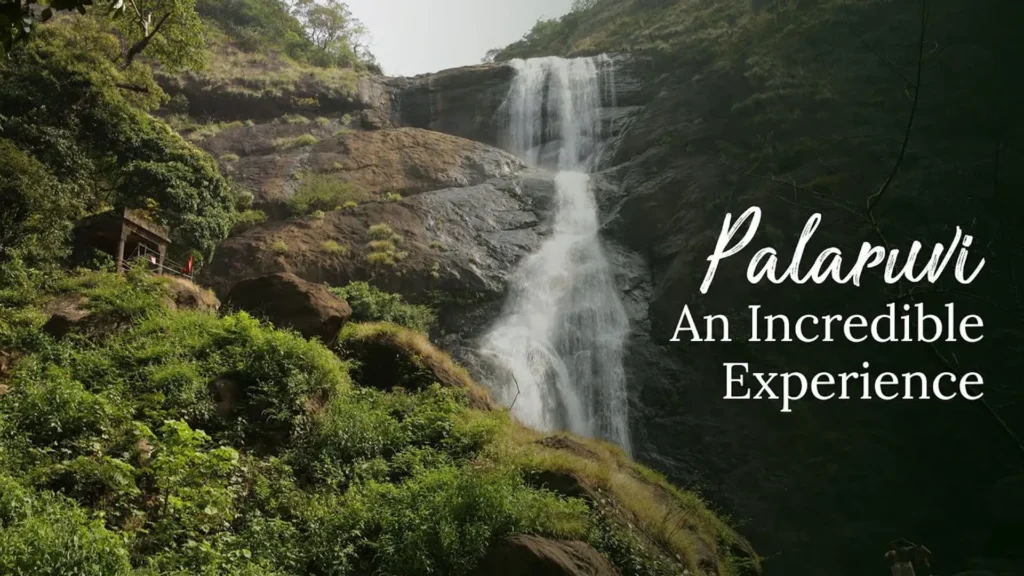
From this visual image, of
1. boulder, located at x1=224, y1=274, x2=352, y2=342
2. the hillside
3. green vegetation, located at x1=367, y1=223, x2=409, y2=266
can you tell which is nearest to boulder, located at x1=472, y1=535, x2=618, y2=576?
the hillside

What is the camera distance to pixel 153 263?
16.3 metres

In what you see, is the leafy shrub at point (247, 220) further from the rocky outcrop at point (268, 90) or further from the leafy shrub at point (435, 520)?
the leafy shrub at point (435, 520)

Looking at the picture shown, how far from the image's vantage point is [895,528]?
17.3m

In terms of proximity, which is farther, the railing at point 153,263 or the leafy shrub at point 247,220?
the leafy shrub at point 247,220

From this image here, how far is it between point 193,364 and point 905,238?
20.3m

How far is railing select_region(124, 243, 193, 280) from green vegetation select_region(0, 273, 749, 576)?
2103 mm

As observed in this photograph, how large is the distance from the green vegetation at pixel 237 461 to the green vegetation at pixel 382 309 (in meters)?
5.28

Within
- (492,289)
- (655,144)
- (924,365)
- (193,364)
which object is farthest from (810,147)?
(193,364)

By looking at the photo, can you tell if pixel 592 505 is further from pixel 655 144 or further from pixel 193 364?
pixel 655 144

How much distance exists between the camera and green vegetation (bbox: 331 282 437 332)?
18.5 metres

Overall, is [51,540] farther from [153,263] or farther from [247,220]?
[247,220]

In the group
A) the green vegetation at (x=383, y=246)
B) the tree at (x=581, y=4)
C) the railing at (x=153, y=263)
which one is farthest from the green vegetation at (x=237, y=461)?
the tree at (x=581, y=4)

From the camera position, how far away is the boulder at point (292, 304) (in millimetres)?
13742

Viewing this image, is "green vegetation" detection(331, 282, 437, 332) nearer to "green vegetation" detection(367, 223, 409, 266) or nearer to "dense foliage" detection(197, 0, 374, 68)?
"green vegetation" detection(367, 223, 409, 266)
